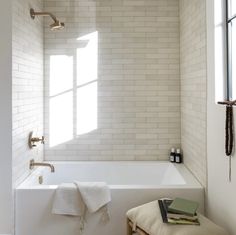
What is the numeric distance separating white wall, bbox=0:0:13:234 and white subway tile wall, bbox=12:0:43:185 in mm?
53

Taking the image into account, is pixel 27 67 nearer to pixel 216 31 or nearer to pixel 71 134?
pixel 71 134

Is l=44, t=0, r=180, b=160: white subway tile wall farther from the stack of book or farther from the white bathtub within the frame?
the stack of book

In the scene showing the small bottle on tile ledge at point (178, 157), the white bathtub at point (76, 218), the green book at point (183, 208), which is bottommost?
the white bathtub at point (76, 218)

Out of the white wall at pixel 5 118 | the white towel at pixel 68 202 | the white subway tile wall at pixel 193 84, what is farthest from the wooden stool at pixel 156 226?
the white wall at pixel 5 118

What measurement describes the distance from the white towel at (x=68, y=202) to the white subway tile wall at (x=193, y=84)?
1053 millimetres

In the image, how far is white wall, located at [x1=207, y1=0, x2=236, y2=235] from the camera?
1.88 meters

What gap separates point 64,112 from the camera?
3365mm

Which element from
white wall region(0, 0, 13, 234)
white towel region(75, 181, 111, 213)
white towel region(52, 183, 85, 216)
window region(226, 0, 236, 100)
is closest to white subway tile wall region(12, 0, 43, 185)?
white wall region(0, 0, 13, 234)

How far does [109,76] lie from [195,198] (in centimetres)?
164

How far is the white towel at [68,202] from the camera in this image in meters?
2.38

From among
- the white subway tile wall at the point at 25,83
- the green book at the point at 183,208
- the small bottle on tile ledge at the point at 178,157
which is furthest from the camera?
the small bottle on tile ledge at the point at 178,157

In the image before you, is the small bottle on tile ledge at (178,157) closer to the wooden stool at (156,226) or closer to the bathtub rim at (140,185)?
the bathtub rim at (140,185)

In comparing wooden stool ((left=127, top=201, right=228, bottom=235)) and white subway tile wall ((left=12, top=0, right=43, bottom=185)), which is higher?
white subway tile wall ((left=12, top=0, right=43, bottom=185))

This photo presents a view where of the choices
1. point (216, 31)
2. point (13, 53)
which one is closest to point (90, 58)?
point (13, 53)
